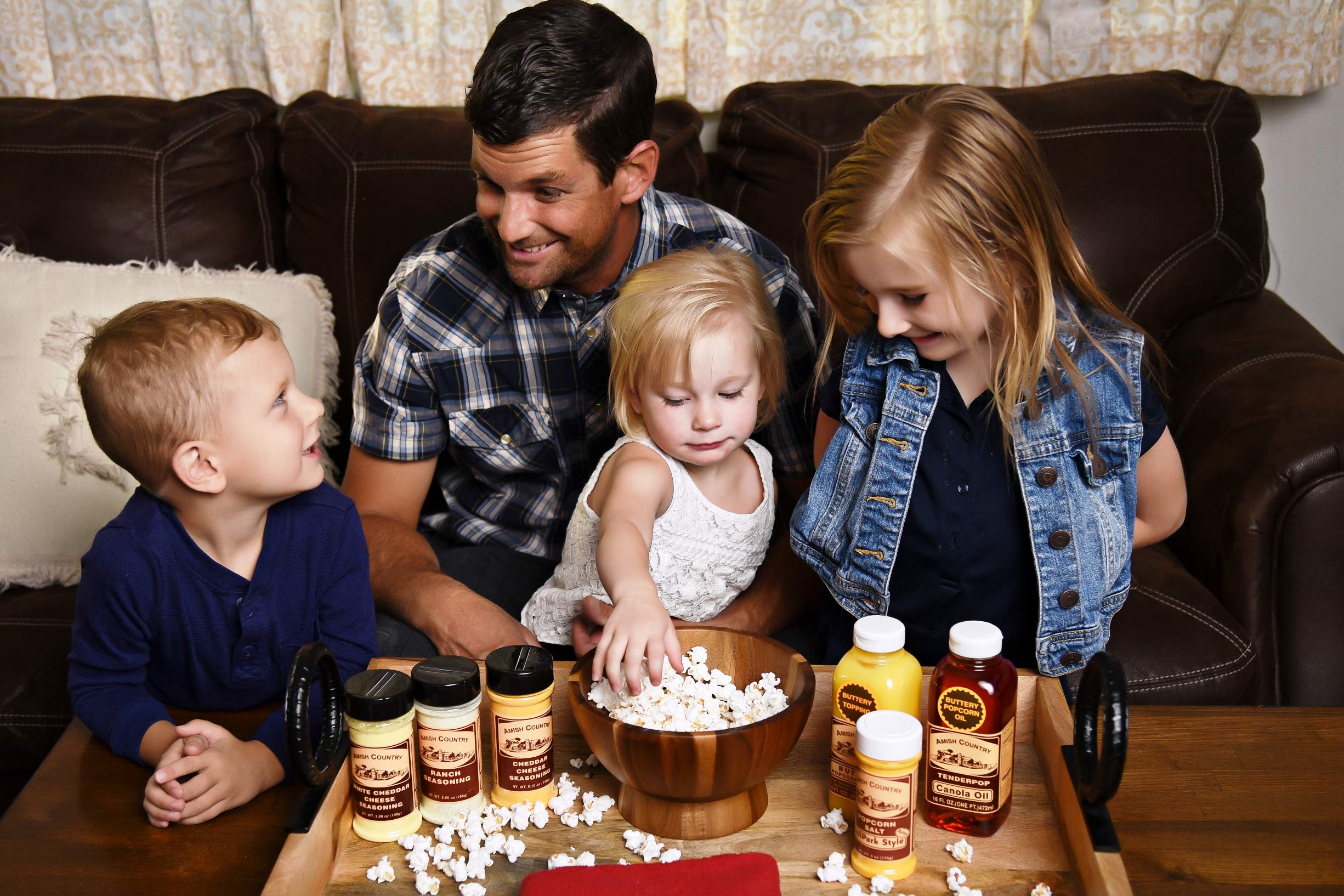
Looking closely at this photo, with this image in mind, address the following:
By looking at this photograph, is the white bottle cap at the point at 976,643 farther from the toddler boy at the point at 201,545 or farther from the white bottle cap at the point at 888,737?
the toddler boy at the point at 201,545

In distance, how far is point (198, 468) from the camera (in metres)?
1.17

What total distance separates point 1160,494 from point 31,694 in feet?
5.14

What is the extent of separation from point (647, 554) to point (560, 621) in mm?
328

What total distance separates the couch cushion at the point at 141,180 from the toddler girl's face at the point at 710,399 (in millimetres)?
1077

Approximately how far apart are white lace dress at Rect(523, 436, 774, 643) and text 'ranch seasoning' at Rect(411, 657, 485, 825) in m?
0.48

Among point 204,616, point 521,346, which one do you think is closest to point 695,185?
point 521,346

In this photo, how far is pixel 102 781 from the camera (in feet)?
3.57

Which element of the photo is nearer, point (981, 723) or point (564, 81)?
point (981, 723)

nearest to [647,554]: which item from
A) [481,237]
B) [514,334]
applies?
[514,334]

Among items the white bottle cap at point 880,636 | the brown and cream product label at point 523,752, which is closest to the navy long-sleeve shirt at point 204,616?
the brown and cream product label at point 523,752

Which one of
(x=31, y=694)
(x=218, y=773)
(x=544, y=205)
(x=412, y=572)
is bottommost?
(x=31, y=694)

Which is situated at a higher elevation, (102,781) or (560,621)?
(102,781)

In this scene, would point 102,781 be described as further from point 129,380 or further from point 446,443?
point 446,443

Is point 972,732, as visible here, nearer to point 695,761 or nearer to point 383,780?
point 695,761
